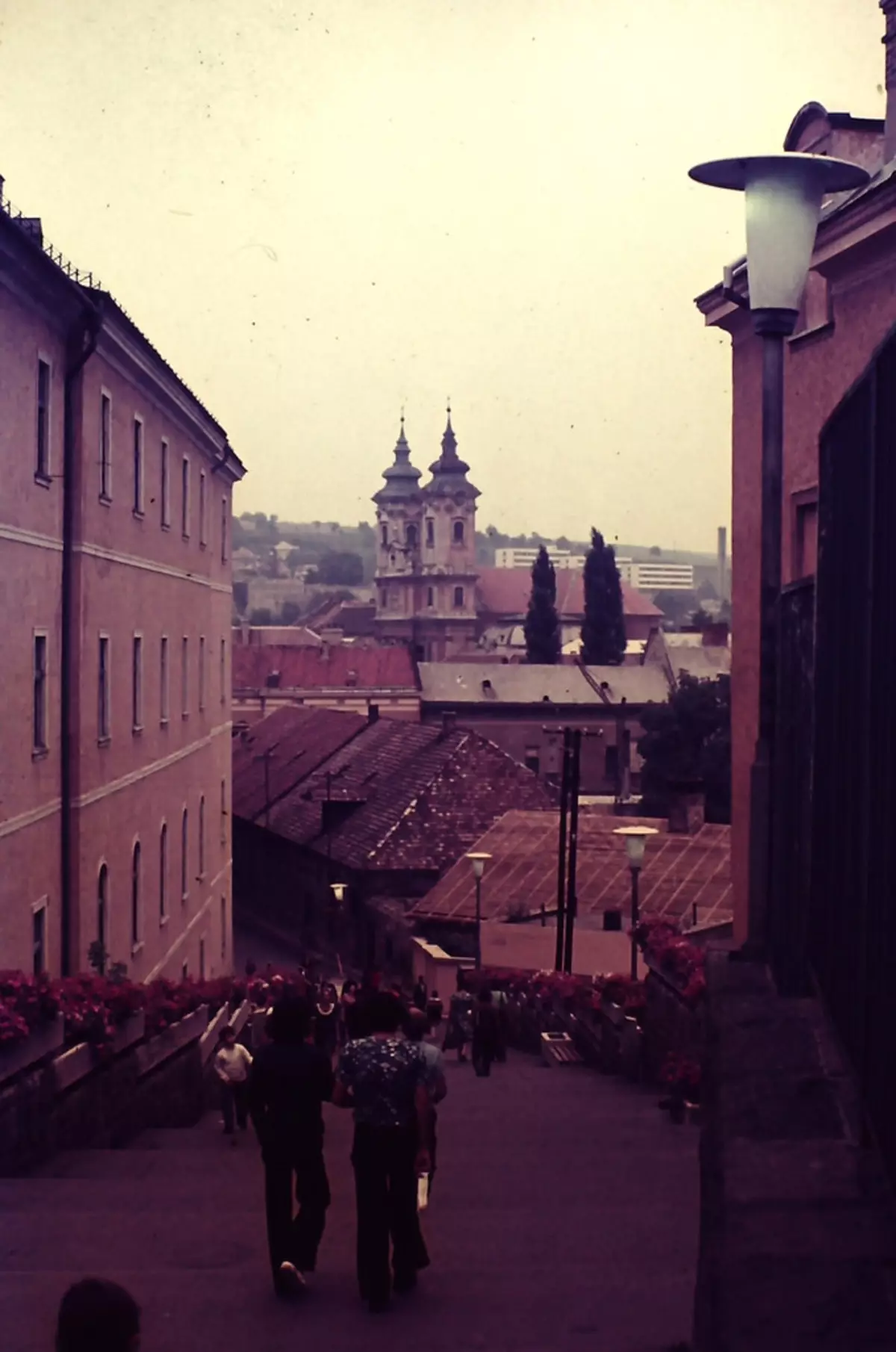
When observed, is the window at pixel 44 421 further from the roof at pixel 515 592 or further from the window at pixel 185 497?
the roof at pixel 515 592

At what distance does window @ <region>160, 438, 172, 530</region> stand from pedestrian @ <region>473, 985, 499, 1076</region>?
10.7 m

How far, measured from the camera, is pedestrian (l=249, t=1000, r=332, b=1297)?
23.4 ft

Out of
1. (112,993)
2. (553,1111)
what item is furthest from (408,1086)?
(553,1111)

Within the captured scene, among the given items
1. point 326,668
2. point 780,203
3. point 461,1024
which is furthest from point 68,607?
point 326,668

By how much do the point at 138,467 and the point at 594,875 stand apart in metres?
18.0

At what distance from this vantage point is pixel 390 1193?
699cm

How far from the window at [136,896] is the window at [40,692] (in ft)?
19.7

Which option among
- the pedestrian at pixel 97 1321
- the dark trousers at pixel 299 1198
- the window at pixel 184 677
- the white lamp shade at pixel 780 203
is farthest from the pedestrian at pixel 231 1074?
the window at pixel 184 677

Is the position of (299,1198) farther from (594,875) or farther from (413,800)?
(413,800)

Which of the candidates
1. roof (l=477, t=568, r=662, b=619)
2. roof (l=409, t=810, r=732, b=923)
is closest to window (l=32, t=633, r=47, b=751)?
roof (l=409, t=810, r=732, b=923)

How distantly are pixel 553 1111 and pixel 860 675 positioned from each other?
11192mm

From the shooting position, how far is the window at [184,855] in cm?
3250

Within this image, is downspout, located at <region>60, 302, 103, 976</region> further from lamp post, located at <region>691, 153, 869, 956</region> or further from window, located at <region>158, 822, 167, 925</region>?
lamp post, located at <region>691, 153, 869, 956</region>

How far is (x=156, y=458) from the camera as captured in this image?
94.1ft
